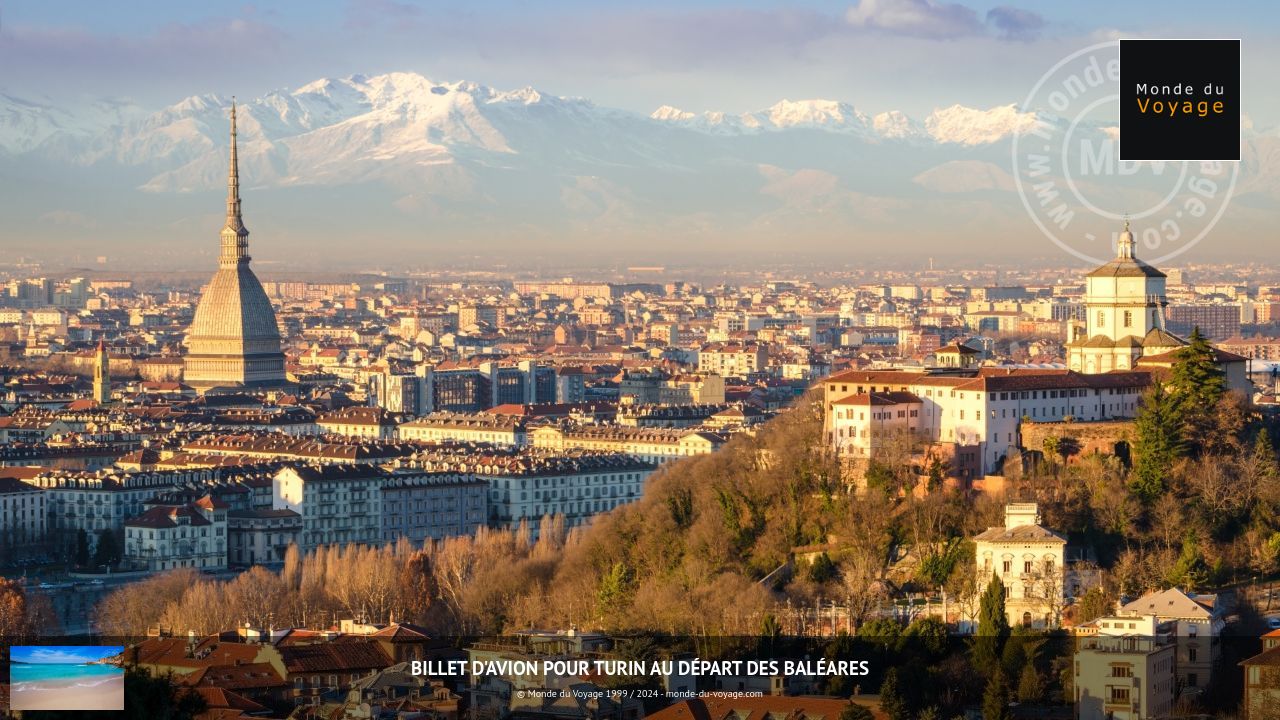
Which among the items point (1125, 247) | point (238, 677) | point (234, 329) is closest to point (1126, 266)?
point (1125, 247)

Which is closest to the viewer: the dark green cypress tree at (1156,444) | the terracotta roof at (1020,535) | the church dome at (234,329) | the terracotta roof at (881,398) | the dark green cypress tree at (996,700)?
the dark green cypress tree at (996,700)

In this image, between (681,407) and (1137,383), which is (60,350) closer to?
(681,407)

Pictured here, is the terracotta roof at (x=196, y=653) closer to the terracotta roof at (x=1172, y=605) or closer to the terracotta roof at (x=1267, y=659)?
the terracotta roof at (x=1172, y=605)

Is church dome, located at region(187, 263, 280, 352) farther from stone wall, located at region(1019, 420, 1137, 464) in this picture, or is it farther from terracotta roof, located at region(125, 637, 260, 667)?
terracotta roof, located at region(125, 637, 260, 667)

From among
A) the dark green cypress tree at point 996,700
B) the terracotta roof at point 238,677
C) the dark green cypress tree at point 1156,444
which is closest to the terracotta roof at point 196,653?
the terracotta roof at point 238,677

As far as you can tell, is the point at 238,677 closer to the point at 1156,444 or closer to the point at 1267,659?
the point at 1267,659

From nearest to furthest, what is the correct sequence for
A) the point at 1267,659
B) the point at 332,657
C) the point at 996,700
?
1. the point at 996,700
2. the point at 1267,659
3. the point at 332,657

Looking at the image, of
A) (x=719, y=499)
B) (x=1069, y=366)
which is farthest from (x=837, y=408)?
(x=1069, y=366)

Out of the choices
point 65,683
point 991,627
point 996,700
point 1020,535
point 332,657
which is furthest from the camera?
point 1020,535
